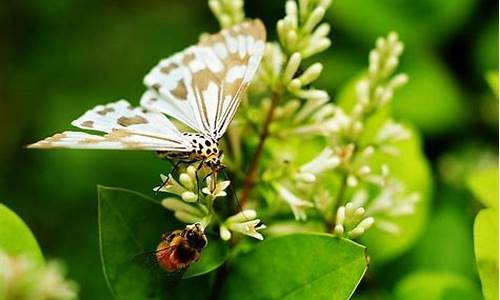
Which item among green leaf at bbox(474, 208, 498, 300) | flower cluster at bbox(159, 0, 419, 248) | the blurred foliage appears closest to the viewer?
green leaf at bbox(474, 208, 498, 300)

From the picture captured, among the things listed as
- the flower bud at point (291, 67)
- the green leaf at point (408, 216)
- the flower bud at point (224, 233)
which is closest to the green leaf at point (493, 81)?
the green leaf at point (408, 216)

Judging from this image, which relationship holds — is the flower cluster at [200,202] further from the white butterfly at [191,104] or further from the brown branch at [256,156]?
the brown branch at [256,156]

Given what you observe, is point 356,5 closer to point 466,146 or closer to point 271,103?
point 466,146

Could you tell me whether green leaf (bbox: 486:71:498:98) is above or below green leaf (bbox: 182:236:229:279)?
below

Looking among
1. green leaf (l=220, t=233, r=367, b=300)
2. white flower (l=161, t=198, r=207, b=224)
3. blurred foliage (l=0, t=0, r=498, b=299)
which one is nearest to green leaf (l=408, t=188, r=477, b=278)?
blurred foliage (l=0, t=0, r=498, b=299)

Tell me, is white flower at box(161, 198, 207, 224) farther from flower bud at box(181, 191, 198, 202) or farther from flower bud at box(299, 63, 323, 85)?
flower bud at box(299, 63, 323, 85)
